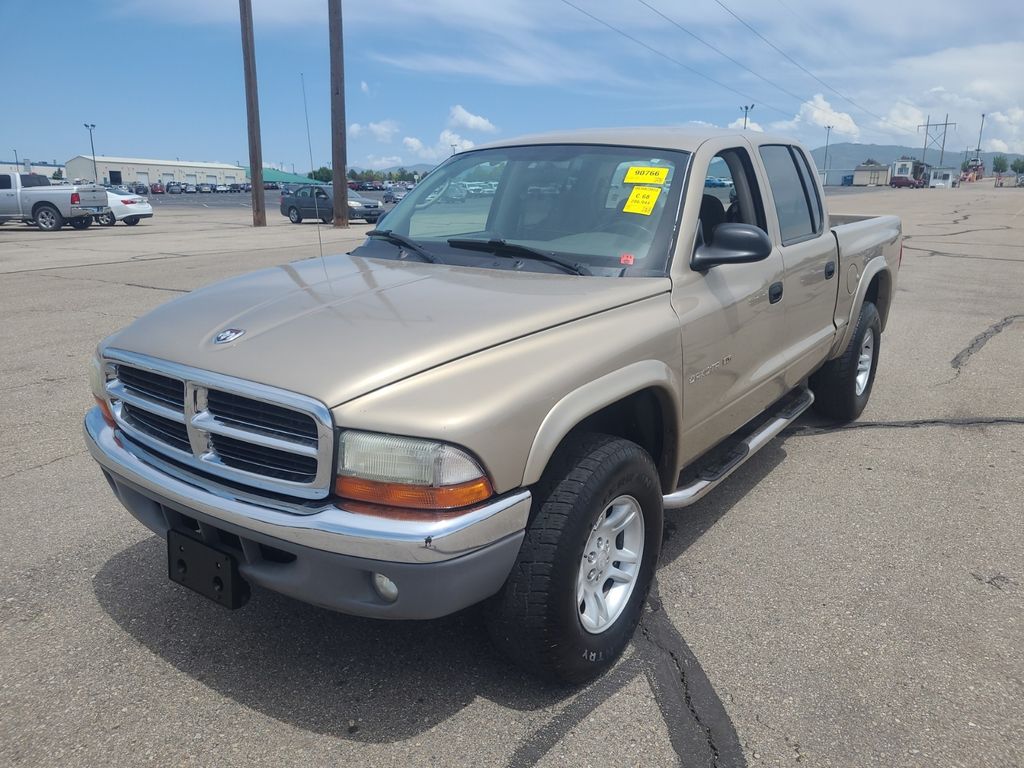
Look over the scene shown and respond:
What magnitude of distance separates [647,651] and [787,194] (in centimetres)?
266

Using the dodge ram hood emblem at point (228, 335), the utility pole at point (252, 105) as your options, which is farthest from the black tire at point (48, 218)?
the dodge ram hood emblem at point (228, 335)

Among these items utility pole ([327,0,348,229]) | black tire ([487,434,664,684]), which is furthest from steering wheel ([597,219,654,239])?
utility pole ([327,0,348,229])

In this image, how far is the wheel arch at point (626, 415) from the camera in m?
2.38

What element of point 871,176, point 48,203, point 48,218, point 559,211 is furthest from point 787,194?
point 871,176

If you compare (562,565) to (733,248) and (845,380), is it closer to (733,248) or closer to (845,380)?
(733,248)

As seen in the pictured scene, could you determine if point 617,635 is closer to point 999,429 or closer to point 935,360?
point 999,429

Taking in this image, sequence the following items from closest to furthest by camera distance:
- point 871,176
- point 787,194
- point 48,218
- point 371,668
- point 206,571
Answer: point 206,571 → point 371,668 → point 787,194 → point 48,218 → point 871,176

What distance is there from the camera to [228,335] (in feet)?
8.54

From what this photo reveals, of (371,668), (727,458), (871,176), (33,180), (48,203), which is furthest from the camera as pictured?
(871,176)

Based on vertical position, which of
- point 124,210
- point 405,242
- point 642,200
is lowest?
point 124,210

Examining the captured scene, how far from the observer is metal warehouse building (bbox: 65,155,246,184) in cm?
12800

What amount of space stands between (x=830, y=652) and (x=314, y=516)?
1925 millimetres

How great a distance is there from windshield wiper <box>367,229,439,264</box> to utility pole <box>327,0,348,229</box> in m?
20.5

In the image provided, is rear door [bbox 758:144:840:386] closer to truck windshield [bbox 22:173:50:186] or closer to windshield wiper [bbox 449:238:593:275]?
windshield wiper [bbox 449:238:593:275]
